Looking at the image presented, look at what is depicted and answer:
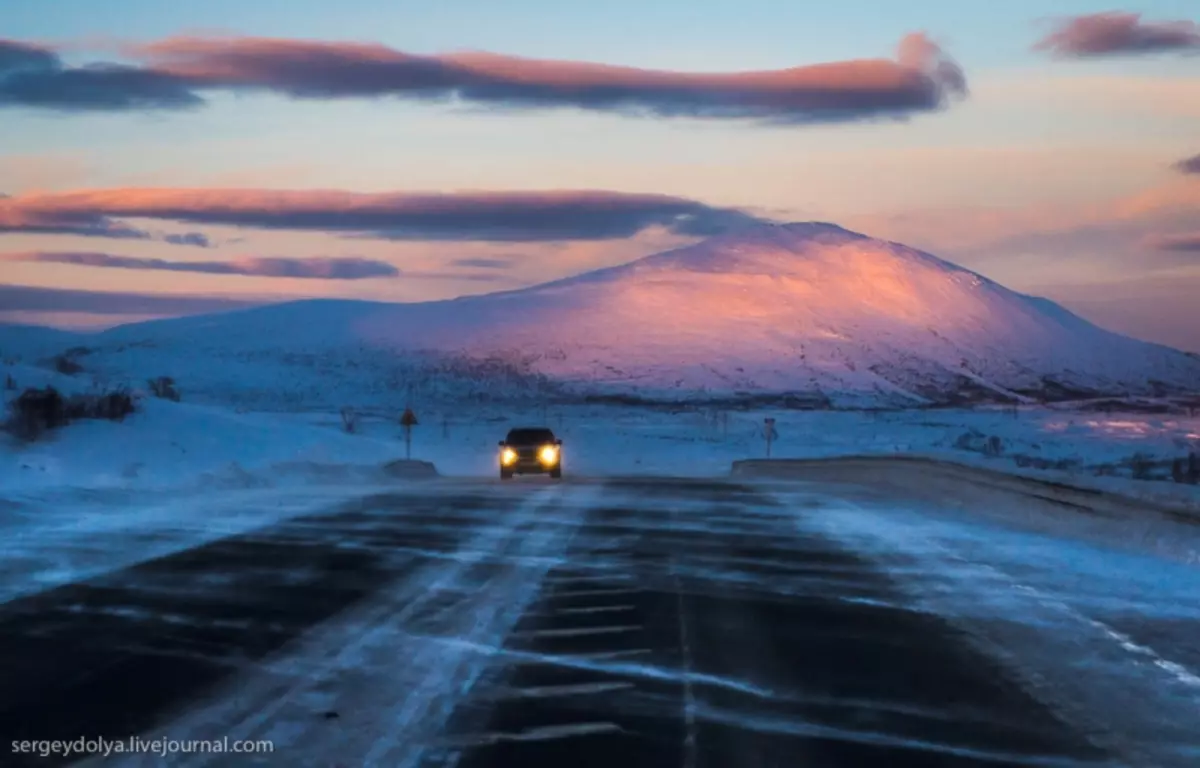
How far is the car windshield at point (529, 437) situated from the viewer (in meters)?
44.1

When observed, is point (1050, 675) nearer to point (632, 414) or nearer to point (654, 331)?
point (632, 414)

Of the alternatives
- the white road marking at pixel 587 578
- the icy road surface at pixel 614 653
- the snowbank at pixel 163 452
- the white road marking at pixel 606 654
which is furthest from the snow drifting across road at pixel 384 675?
the snowbank at pixel 163 452

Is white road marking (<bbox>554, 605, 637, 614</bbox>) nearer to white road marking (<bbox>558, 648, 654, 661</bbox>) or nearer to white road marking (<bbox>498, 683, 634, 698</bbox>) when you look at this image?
white road marking (<bbox>558, 648, 654, 661</bbox>)

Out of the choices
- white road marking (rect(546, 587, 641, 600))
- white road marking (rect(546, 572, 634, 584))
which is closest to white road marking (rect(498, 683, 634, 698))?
white road marking (rect(546, 587, 641, 600))

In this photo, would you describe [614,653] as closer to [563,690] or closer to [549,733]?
[563,690]

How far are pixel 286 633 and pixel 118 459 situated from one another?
1036 inches

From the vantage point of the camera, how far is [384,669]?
11578 millimetres

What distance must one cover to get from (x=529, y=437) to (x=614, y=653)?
32055 millimetres

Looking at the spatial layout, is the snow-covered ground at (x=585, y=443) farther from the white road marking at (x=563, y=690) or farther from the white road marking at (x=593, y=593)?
the white road marking at (x=563, y=690)

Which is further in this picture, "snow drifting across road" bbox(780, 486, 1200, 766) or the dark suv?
the dark suv

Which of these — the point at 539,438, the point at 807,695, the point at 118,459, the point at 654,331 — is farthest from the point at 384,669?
the point at 654,331

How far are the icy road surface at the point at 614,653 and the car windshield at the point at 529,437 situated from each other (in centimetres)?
2210

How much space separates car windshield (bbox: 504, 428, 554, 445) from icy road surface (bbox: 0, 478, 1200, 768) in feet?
72.5

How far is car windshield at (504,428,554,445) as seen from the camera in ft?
145
